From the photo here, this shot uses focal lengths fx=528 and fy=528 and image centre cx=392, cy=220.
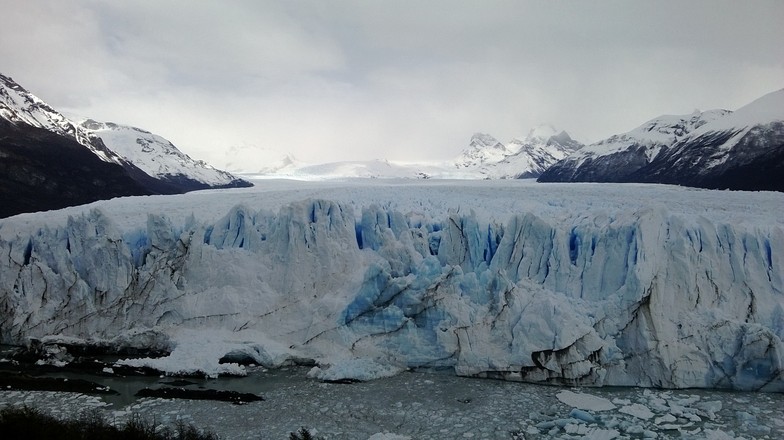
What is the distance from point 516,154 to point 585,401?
92217 millimetres

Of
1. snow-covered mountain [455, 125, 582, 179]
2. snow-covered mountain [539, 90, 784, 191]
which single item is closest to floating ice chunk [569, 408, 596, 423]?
snow-covered mountain [539, 90, 784, 191]

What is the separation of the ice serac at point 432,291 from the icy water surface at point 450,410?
69 cm

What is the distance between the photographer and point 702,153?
29.4 m

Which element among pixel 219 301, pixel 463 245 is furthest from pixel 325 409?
pixel 463 245

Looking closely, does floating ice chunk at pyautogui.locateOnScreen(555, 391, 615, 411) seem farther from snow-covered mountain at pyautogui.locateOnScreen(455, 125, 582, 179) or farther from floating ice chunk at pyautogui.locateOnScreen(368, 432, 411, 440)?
snow-covered mountain at pyautogui.locateOnScreen(455, 125, 582, 179)

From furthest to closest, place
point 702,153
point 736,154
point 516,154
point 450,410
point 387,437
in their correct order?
point 516,154
point 702,153
point 736,154
point 450,410
point 387,437

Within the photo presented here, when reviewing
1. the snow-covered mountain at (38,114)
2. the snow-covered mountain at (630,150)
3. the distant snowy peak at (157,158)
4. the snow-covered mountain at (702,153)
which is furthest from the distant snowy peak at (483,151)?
the snow-covered mountain at (38,114)

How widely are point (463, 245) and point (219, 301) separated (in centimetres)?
596

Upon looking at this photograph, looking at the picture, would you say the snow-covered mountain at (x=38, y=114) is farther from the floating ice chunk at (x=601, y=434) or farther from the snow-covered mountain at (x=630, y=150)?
the floating ice chunk at (x=601, y=434)

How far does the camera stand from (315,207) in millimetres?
13562

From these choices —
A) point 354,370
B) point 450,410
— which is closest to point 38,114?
point 354,370

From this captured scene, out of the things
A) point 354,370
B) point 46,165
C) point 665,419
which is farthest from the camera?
point 46,165

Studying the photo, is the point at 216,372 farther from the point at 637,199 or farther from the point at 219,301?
the point at 637,199

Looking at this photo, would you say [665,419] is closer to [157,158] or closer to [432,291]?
[432,291]
